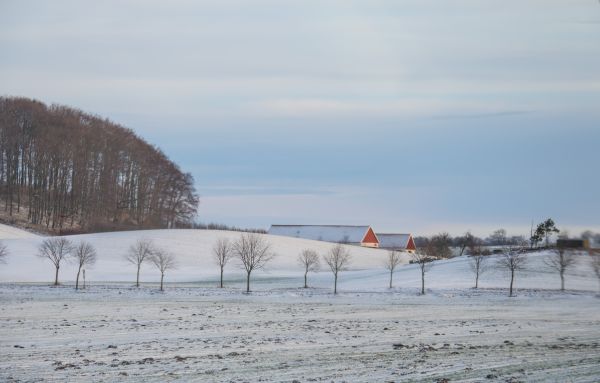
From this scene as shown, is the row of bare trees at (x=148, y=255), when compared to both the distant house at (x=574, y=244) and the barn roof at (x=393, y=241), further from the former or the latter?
the barn roof at (x=393, y=241)

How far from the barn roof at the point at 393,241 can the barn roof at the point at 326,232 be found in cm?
1048

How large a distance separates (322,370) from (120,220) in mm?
111618

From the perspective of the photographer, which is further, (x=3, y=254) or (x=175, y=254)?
(x=175, y=254)

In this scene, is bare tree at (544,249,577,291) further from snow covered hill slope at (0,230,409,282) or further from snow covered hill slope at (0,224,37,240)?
snow covered hill slope at (0,224,37,240)

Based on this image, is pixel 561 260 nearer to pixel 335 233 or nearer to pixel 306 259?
pixel 306 259

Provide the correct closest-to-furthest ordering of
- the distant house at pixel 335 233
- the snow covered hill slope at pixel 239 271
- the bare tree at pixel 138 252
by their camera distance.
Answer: the snow covered hill slope at pixel 239 271, the bare tree at pixel 138 252, the distant house at pixel 335 233

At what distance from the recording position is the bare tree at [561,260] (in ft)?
229

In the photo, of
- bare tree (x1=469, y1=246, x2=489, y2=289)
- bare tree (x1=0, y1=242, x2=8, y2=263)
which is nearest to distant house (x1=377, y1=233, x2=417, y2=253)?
bare tree (x1=469, y1=246, x2=489, y2=289)

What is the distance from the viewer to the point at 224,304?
49.2 meters

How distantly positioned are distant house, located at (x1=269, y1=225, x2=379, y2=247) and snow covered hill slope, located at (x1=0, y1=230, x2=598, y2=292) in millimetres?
27096

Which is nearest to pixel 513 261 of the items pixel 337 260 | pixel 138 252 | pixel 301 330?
pixel 337 260

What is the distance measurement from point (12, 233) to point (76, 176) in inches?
1036

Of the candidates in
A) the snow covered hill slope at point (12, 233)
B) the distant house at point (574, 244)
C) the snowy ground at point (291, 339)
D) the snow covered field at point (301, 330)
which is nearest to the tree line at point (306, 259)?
the snow covered field at point (301, 330)

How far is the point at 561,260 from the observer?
2744 inches
